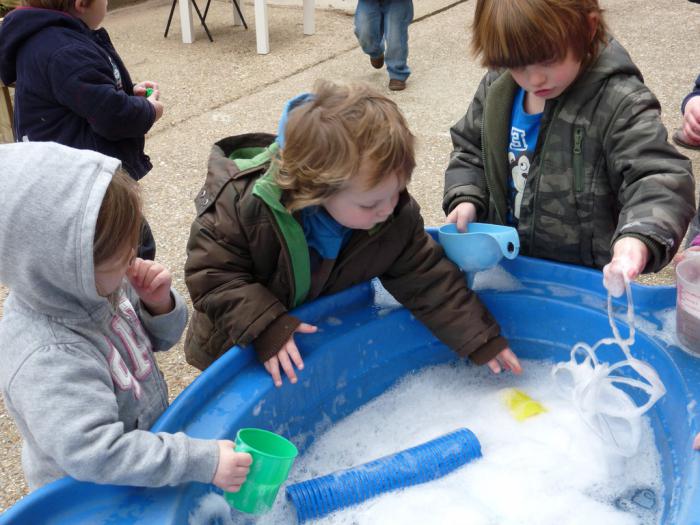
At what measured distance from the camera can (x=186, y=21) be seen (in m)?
4.53

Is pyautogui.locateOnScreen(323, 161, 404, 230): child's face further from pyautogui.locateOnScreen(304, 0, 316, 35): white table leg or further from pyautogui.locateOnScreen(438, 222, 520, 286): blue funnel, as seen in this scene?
pyautogui.locateOnScreen(304, 0, 316, 35): white table leg

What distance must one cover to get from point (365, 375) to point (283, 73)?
2.69 metres

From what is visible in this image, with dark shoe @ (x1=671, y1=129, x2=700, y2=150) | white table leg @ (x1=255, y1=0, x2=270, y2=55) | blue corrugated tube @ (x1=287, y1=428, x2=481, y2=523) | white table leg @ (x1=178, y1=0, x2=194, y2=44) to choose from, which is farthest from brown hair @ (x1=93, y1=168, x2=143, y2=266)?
white table leg @ (x1=178, y1=0, x2=194, y2=44)

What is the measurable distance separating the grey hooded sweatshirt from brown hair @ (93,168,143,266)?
1.2 inches

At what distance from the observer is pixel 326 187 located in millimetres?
1381

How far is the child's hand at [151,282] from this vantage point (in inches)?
53.8

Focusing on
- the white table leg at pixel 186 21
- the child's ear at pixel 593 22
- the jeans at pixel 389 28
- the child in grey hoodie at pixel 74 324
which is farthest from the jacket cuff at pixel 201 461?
the white table leg at pixel 186 21

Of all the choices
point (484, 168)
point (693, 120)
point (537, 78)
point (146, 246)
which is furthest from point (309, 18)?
point (537, 78)

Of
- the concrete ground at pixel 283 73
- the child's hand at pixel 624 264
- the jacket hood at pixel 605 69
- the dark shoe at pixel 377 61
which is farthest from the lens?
the dark shoe at pixel 377 61

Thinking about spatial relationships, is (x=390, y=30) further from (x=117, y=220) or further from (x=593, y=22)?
(x=117, y=220)

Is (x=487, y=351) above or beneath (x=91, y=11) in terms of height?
beneath

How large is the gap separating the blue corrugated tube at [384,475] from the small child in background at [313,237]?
202 millimetres

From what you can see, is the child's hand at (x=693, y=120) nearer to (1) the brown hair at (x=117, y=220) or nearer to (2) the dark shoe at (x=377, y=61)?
(1) the brown hair at (x=117, y=220)

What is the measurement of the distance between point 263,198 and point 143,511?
587mm
